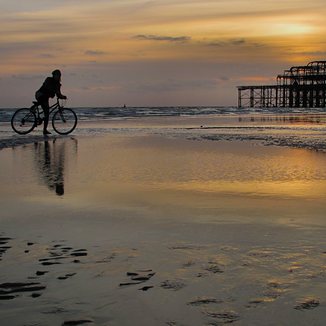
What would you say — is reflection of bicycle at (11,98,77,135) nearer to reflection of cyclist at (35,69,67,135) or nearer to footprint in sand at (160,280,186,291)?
reflection of cyclist at (35,69,67,135)

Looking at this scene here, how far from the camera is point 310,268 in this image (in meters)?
3.30

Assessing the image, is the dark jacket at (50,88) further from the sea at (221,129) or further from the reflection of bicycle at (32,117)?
the sea at (221,129)

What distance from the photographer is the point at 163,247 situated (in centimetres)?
390

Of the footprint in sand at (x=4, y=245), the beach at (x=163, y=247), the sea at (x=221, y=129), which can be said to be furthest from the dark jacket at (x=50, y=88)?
the footprint in sand at (x=4, y=245)

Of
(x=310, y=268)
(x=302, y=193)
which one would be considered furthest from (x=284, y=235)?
(x=302, y=193)

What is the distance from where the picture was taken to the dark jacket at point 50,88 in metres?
16.9

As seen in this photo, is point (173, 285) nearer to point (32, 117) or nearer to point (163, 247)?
point (163, 247)

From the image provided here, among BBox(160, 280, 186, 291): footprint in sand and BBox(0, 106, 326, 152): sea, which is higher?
BBox(0, 106, 326, 152): sea

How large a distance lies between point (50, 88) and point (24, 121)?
1684 mm

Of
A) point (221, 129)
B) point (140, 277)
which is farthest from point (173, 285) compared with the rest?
point (221, 129)

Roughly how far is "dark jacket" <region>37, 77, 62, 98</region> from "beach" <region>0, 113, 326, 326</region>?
346 inches

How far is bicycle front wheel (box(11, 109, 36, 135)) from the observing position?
17.9 m

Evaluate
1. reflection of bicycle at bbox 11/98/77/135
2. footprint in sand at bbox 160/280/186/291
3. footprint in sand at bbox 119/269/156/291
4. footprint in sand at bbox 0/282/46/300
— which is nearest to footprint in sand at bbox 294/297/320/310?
footprint in sand at bbox 160/280/186/291

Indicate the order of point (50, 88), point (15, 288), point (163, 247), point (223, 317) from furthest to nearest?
1. point (50, 88)
2. point (163, 247)
3. point (15, 288)
4. point (223, 317)
